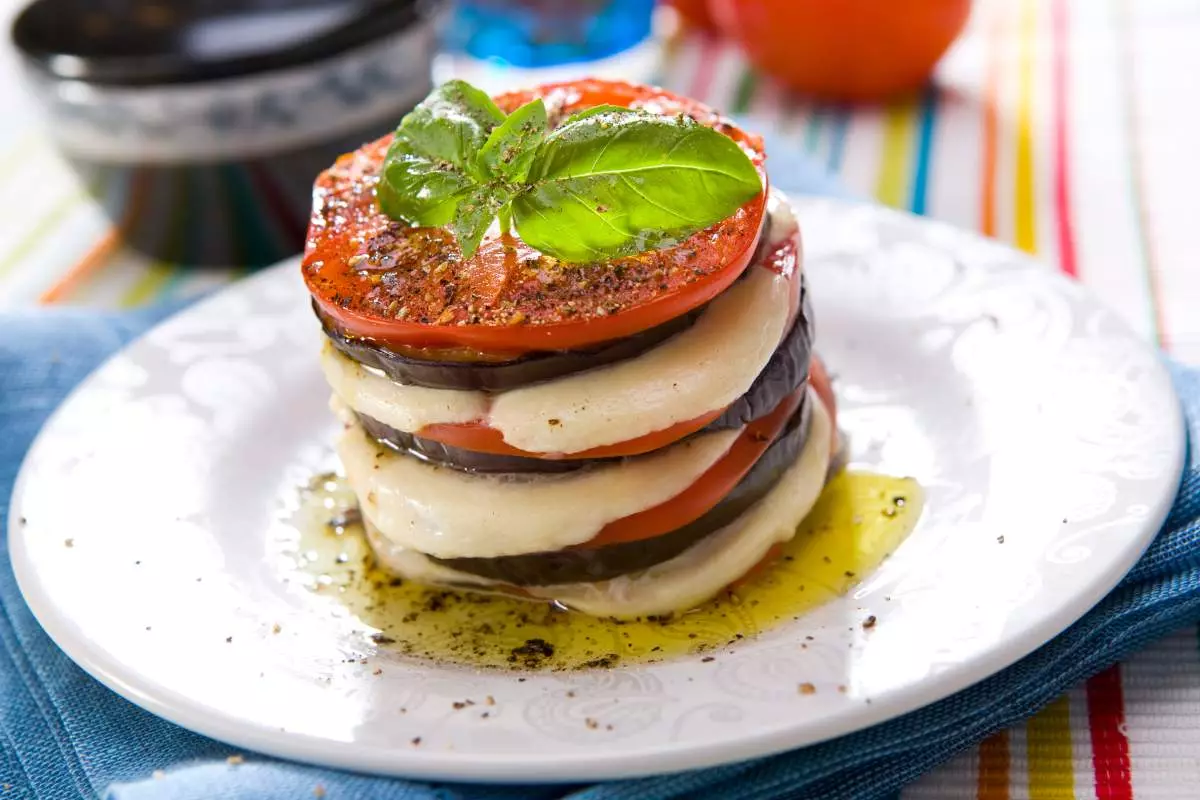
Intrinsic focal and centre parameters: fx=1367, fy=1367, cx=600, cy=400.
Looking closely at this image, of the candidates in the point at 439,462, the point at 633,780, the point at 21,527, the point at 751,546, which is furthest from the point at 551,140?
the point at 21,527

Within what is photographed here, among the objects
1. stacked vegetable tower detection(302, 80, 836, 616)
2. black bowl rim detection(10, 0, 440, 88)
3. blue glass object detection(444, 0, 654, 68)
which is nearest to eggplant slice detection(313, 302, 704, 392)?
stacked vegetable tower detection(302, 80, 836, 616)

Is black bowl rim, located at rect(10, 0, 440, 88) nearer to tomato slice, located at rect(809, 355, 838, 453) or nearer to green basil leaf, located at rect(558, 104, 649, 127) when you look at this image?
green basil leaf, located at rect(558, 104, 649, 127)

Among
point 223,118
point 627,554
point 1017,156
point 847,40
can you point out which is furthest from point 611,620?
point 847,40

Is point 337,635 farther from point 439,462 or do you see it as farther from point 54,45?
point 54,45

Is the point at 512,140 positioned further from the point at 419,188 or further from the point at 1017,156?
the point at 1017,156

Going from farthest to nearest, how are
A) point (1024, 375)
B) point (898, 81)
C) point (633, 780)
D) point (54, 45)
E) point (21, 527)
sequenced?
point (898, 81) < point (54, 45) < point (1024, 375) < point (21, 527) < point (633, 780)

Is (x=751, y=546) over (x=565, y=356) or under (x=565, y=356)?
under

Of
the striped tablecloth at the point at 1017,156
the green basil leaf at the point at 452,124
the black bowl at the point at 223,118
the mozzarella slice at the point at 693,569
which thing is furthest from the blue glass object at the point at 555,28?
the mozzarella slice at the point at 693,569
